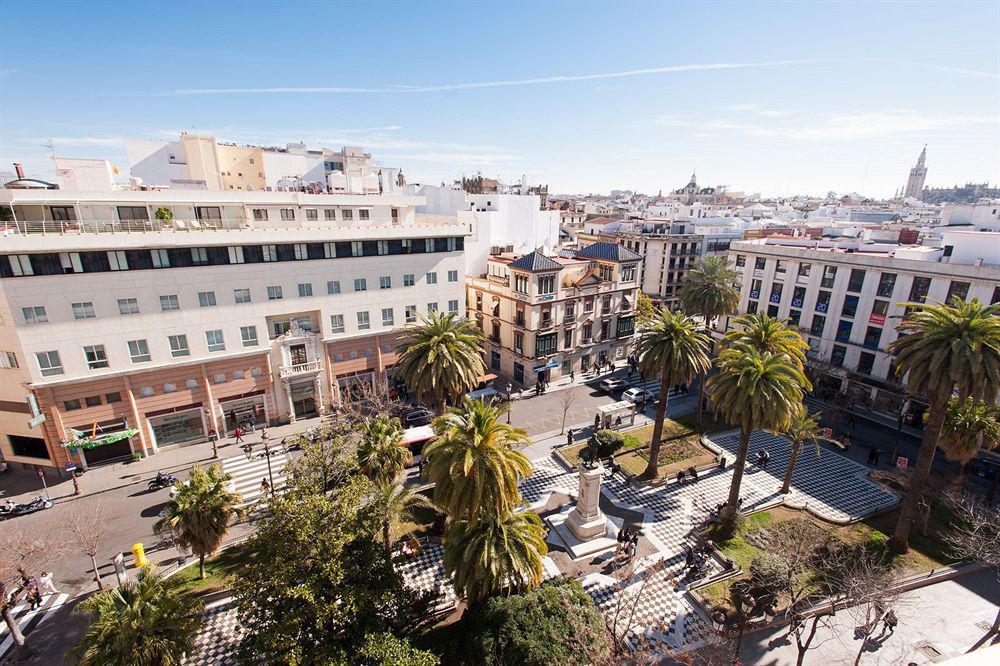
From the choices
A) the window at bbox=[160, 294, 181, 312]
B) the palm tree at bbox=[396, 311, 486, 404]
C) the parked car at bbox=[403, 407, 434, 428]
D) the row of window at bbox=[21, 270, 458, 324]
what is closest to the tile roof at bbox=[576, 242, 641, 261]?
the row of window at bbox=[21, 270, 458, 324]

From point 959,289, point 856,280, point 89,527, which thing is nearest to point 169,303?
point 89,527

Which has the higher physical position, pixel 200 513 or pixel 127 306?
pixel 127 306

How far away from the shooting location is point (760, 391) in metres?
30.5

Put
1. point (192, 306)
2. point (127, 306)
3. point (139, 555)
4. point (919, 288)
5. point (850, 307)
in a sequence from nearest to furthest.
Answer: point (139, 555)
point (127, 306)
point (192, 306)
point (919, 288)
point (850, 307)

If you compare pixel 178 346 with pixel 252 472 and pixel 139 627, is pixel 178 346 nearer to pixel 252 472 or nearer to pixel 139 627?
pixel 252 472

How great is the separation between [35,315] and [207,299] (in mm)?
11800

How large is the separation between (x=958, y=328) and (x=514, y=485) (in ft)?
92.3

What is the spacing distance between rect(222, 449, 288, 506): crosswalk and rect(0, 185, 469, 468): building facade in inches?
245

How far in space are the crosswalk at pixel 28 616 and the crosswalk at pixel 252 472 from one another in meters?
11.8

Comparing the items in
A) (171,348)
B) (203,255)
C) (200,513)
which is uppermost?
(203,255)

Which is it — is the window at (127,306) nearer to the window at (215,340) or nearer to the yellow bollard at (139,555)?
the window at (215,340)

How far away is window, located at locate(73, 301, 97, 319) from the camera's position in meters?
38.6

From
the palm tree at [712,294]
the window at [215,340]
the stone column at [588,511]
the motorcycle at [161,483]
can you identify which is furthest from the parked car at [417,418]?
the palm tree at [712,294]

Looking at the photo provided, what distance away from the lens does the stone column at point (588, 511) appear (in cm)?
3319
